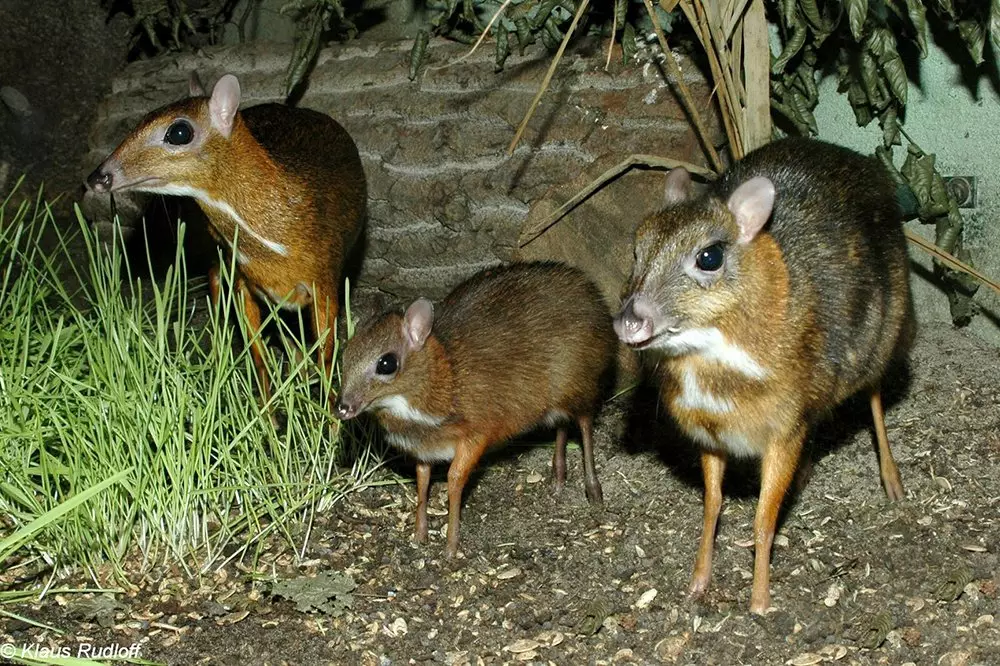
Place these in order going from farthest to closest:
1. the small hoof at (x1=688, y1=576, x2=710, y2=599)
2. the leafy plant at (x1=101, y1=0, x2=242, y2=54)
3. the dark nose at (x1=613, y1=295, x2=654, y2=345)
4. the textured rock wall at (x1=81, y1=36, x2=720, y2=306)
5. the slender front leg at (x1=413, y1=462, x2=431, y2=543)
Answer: the leafy plant at (x1=101, y1=0, x2=242, y2=54)
the textured rock wall at (x1=81, y1=36, x2=720, y2=306)
the slender front leg at (x1=413, y1=462, x2=431, y2=543)
the small hoof at (x1=688, y1=576, x2=710, y2=599)
the dark nose at (x1=613, y1=295, x2=654, y2=345)

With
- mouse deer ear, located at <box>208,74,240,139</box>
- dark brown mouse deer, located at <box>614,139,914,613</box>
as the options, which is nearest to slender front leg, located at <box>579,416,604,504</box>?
dark brown mouse deer, located at <box>614,139,914,613</box>

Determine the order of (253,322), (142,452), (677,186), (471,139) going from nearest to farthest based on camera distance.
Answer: (677,186), (142,452), (253,322), (471,139)

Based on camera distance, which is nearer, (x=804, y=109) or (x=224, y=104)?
(x=224, y=104)

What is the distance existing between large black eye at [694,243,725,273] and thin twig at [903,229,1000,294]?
6.51 ft

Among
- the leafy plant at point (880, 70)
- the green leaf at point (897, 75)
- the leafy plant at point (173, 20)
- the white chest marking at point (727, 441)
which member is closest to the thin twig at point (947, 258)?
the leafy plant at point (880, 70)

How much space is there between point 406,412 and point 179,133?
1687mm

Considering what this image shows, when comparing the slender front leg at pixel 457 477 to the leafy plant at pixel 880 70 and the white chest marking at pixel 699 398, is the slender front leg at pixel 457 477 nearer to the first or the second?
the white chest marking at pixel 699 398

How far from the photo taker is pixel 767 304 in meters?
3.97

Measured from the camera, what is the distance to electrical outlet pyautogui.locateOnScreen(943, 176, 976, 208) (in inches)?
225

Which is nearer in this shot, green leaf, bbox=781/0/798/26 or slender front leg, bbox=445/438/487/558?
slender front leg, bbox=445/438/487/558

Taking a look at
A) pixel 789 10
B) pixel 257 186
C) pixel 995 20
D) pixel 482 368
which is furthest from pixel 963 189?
pixel 257 186

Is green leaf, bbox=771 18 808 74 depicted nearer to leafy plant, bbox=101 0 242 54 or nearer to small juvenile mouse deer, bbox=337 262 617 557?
small juvenile mouse deer, bbox=337 262 617 557

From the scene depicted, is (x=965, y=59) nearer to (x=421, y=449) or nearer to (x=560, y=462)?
(x=560, y=462)

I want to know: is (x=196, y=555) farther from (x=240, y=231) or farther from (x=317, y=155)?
(x=317, y=155)
